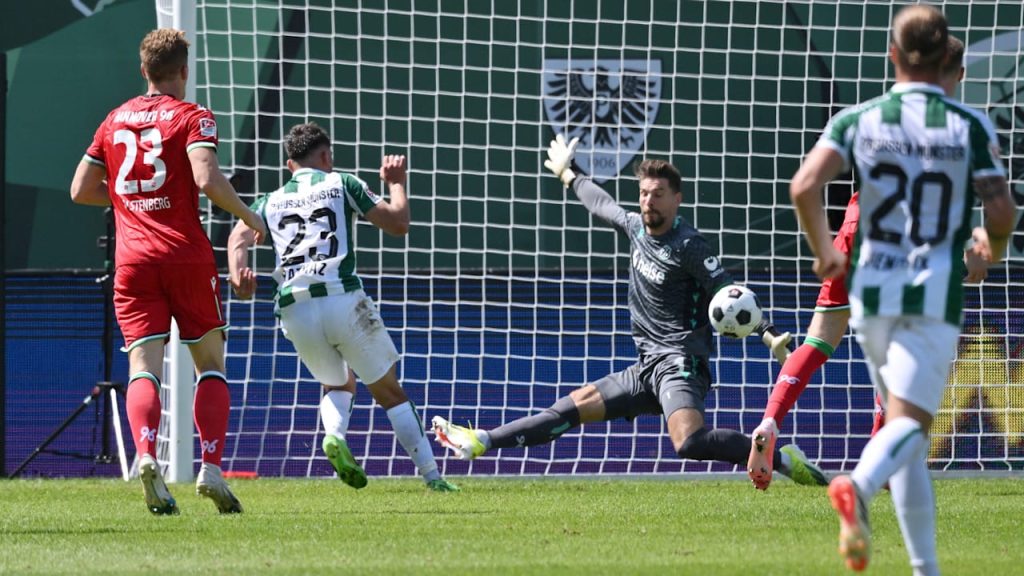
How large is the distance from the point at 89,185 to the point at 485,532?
2.51 metres

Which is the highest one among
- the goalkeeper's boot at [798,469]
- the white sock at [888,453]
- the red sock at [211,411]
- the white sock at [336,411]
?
the white sock at [888,453]

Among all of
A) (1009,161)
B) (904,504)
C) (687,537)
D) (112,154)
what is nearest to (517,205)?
(1009,161)

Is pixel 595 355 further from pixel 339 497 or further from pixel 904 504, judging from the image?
pixel 904 504

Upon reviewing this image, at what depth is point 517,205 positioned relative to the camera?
39.8 feet

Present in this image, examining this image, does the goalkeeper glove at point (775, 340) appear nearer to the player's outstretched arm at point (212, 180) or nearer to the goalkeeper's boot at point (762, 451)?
the goalkeeper's boot at point (762, 451)

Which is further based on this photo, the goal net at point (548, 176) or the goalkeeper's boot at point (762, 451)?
the goal net at point (548, 176)

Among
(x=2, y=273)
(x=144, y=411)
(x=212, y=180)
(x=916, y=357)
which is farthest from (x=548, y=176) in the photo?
(x=916, y=357)

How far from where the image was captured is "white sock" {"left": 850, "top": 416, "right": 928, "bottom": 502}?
4148 millimetres

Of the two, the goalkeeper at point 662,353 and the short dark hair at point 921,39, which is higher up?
the short dark hair at point 921,39

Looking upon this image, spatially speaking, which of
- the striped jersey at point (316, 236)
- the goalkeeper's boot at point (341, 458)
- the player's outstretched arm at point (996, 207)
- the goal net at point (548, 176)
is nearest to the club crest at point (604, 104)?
the goal net at point (548, 176)

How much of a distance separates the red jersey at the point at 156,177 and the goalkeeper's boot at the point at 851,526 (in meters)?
3.74

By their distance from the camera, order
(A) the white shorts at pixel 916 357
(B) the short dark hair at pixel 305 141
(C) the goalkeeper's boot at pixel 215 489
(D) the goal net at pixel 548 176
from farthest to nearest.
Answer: (D) the goal net at pixel 548 176, (B) the short dark hair at pixel 305 141, (C) the goalkeeper's boot at pixel 215 489, (A) the white shorts at pixel 916 357

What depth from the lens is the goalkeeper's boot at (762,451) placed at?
7617 mm

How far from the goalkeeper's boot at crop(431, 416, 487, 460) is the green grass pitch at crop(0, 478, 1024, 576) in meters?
0.23
